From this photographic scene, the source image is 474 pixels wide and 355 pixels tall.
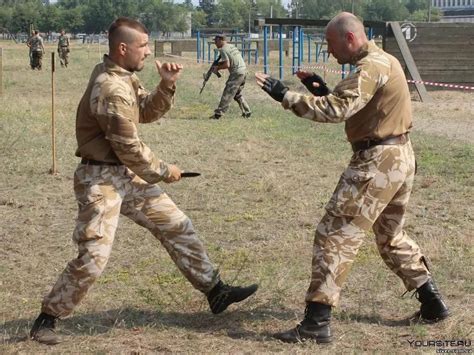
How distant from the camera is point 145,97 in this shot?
495 centimetres

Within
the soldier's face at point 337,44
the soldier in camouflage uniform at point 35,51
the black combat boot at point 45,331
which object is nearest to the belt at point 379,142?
the soldier's face at point 337,44

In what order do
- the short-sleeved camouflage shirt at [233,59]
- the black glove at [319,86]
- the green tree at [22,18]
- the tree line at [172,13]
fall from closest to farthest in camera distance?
the black glove at [319,86] → the short-sleeved camouflage shirt at [233,59] → the green tree at [22,18] → the tree line at [172,13]

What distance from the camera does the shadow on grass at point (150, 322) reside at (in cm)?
482

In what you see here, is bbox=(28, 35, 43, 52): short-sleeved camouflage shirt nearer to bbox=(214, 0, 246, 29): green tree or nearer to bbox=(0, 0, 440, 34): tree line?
bbox=(0, 0, 440, 34): tree line

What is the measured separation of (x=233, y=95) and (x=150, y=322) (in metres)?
11.2

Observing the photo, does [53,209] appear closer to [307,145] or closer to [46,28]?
[307,145]

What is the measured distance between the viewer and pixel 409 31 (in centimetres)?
2131

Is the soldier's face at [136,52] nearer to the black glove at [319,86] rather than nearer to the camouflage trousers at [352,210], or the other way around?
the black glove at [319,86]

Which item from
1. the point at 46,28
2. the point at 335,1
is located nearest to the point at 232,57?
the point at 46,28

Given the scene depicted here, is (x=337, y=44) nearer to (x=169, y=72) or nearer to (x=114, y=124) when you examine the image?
(x=169, y=72)

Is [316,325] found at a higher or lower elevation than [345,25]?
lower

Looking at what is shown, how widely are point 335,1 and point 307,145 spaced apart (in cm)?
12518

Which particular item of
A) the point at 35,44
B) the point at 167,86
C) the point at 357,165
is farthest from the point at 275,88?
the point at 35,44

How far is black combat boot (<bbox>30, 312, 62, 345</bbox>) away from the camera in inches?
182
